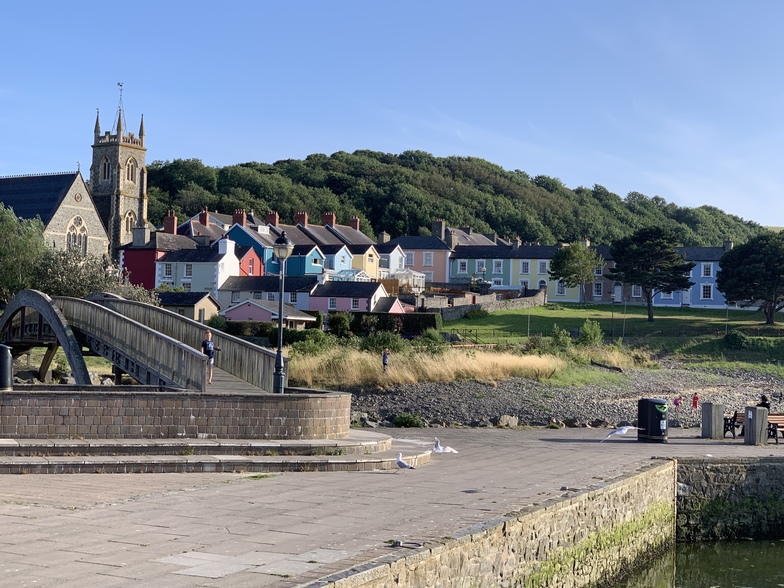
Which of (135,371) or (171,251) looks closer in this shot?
(135,371)

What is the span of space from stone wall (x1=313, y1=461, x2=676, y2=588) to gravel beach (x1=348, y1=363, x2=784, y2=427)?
Result: 10.3m

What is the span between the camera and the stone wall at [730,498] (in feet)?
65.0

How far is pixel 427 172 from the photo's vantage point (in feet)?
619

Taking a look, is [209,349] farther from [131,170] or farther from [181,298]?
[131,170]

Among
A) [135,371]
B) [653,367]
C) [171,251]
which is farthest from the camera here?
[171,251]

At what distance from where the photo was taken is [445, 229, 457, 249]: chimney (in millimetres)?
91956

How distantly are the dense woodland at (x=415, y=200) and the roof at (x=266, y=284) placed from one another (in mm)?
54516

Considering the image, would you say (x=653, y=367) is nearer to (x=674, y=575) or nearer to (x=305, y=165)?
(x=674, y=575)

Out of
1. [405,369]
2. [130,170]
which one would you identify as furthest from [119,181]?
[405,369]

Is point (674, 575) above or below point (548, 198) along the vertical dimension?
below

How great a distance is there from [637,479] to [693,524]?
379 centimetres

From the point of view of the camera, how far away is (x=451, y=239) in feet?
304

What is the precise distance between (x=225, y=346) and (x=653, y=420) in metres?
10.3

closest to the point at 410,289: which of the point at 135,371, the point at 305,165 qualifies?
the point at 135,371
